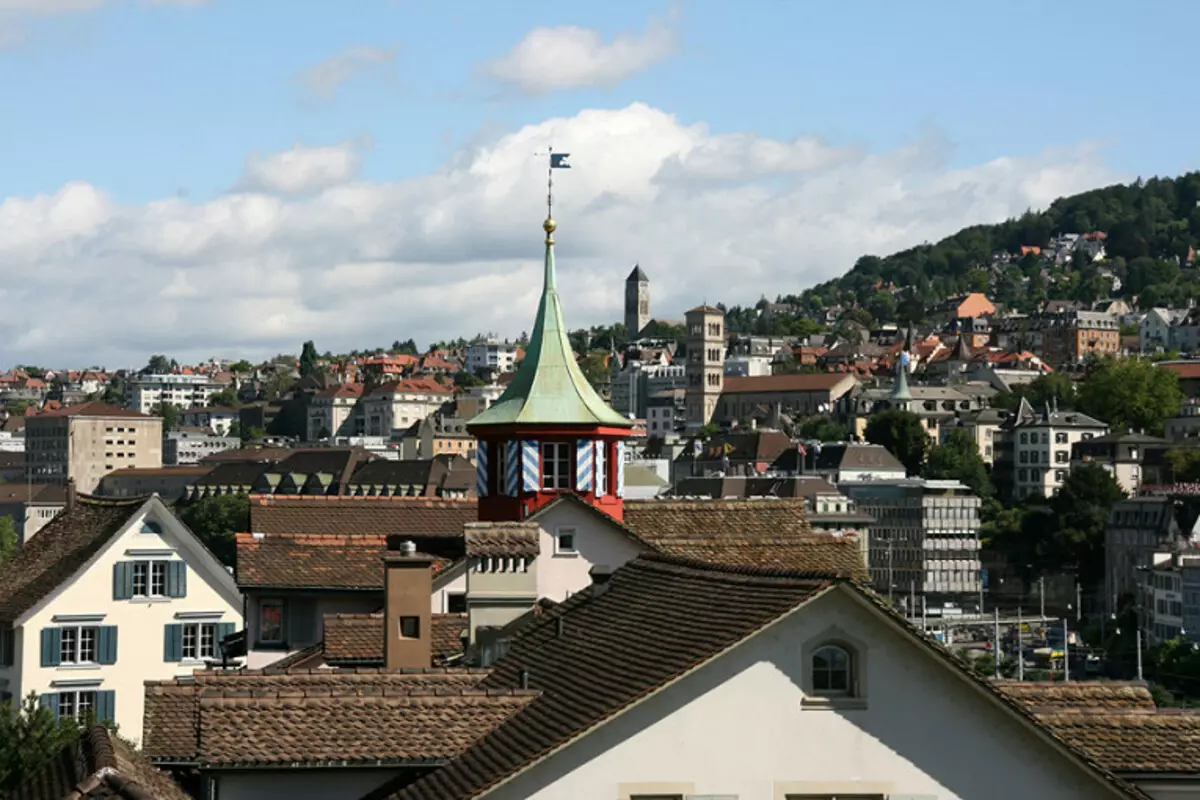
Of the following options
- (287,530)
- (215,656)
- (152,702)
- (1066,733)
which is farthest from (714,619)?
(215,656)

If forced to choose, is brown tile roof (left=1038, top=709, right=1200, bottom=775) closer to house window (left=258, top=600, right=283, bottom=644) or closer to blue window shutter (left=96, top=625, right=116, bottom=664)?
house window (left=258, top=600, right=283, bottom=644)

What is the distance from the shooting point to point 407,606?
19.5 m

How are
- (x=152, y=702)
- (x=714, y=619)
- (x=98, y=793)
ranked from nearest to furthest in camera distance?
(x=98, y=793), (x=714, y=619), (x=152, y=702)

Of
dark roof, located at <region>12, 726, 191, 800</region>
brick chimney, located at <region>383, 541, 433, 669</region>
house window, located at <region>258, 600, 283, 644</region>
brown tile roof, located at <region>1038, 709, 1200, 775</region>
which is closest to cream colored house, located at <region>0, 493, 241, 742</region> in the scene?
house window, located at <region>258, 600, 283, 644</region>

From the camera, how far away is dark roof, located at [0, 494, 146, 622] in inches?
1784

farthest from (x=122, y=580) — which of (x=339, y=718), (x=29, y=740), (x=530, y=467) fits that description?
(x=339, y=718)

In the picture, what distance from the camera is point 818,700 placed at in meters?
13.1

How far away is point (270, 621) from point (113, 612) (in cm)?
1604

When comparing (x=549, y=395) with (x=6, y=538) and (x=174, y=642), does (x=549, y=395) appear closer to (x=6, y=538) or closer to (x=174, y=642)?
(x=174, y=642)

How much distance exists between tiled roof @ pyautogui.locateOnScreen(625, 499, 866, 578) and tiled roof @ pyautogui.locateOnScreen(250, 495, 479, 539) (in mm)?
3664

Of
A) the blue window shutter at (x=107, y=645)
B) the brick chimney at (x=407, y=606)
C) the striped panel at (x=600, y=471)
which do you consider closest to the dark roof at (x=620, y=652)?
the brick chimney at (x=407, y=606)

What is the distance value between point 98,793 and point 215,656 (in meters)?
32.1

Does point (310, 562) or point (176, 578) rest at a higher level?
point (310, 562)

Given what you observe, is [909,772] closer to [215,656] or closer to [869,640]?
[869,640]
